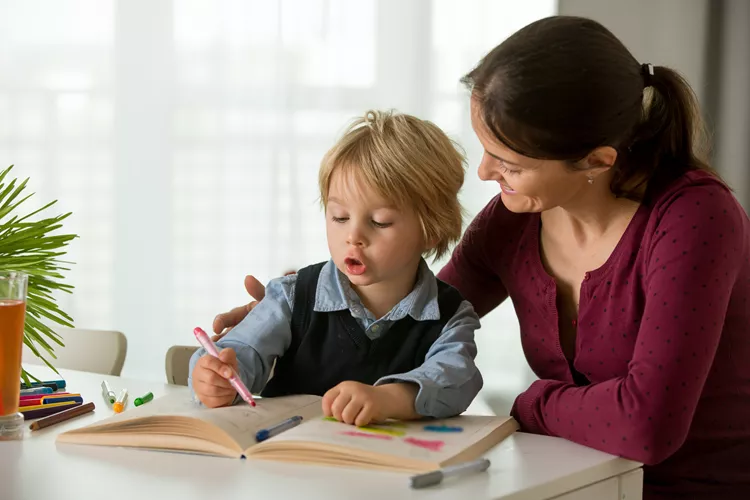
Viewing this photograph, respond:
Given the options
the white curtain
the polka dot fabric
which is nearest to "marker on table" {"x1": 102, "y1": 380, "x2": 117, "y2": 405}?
the polka dot fabric

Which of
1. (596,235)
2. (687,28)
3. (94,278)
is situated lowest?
(94,278)

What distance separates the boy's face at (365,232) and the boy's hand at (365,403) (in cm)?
20

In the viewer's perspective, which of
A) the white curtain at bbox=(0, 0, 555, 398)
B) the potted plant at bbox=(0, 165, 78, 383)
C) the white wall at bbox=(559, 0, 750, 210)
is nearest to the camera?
the potted plant at bbox=(0, 165, 78, 383)

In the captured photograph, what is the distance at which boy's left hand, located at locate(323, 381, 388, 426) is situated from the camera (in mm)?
1102

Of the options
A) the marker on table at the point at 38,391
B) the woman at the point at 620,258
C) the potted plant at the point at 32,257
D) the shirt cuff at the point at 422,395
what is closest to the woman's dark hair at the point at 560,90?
the woman at the point at 620,258

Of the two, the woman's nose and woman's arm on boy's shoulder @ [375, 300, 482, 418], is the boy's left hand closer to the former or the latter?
woman's arm on boy's shoulder @ [375, 300, 482, 418]

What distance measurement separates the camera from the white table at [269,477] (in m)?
0.92

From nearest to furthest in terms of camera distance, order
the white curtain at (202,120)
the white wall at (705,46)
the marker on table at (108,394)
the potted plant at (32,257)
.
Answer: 1. the potted plant at (32,257)
2. the marker on table at (108,394)
3. the white wall at (705,46)
4. the white curtain at (202,120)

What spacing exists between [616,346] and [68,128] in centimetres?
311

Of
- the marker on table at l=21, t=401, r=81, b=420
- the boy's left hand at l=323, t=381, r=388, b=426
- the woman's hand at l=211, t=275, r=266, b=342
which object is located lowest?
the marker on table at l=21, t=401, r=81, b=420

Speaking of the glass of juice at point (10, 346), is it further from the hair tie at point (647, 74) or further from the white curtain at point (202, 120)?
the white curtain at point (202, 120)

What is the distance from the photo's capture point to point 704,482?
4.28 feet

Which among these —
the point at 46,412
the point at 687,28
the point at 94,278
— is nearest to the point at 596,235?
the point at 46,412

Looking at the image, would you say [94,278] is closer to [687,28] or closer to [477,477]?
[687,28]
